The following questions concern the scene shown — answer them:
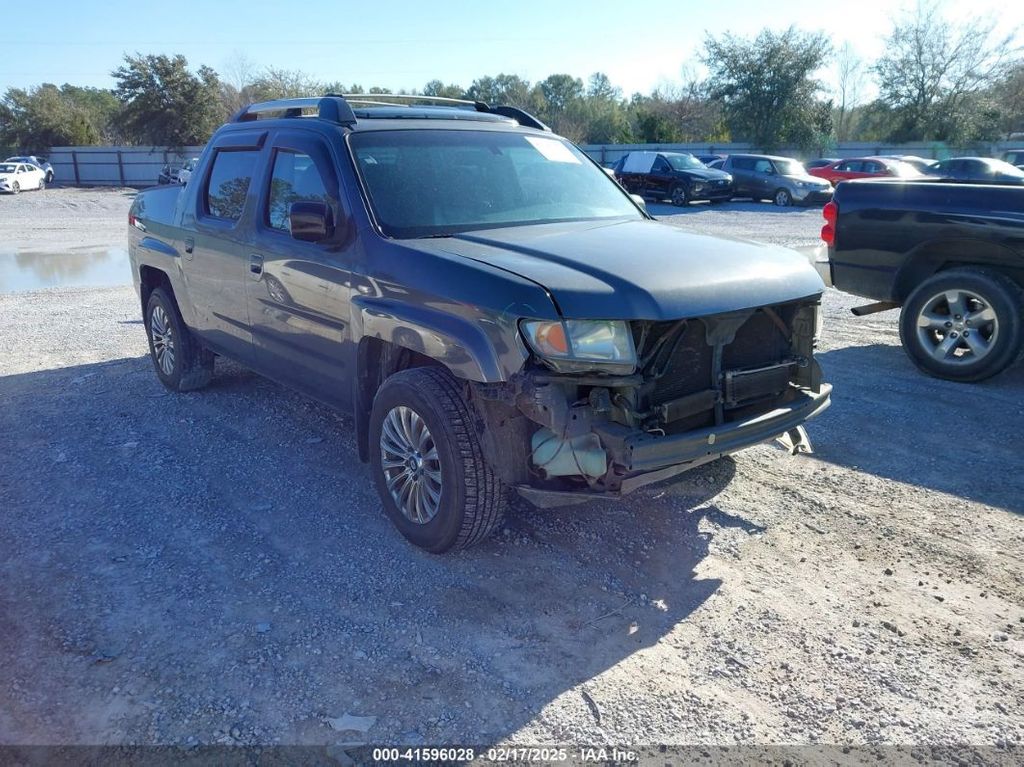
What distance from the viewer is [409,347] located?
12.3ft

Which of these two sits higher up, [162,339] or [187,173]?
[187,173]

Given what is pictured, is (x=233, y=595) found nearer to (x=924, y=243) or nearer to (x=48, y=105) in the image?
(x=924, y=243)

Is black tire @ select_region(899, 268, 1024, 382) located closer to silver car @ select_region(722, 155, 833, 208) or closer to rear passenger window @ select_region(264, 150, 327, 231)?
rear passenger window @ select_region(264, 150, 327, 231)

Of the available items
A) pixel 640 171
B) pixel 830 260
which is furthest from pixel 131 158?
pixel 830 260

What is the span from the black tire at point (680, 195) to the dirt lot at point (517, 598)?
68.6 ft

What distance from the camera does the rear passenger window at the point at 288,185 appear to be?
4.55 metres

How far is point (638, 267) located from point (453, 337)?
85cm

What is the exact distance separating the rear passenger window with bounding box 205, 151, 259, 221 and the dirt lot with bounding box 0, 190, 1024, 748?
1.50 m

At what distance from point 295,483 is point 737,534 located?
8.18 ft

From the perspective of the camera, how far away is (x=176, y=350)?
6340mm

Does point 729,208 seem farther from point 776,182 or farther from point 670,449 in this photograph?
point 670,449

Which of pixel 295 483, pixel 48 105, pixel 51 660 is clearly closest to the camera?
pixel 51 660

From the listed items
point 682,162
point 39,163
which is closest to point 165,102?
point 39,163

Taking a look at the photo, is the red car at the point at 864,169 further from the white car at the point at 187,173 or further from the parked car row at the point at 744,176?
the white car at the point at 187,173
